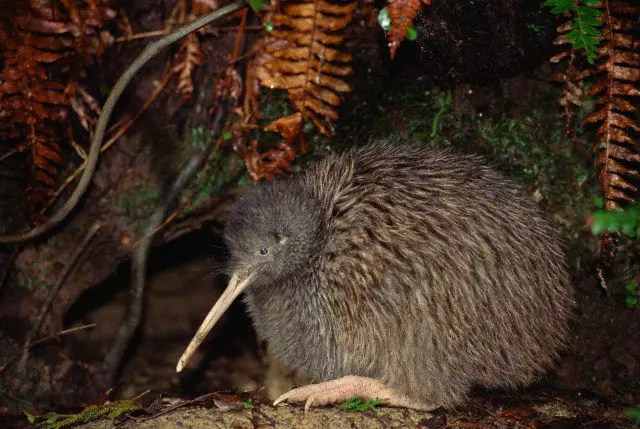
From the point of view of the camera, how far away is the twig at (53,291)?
15.0 feet

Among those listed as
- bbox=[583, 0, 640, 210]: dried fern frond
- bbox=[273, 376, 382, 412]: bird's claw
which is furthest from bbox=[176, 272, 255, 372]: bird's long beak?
bbox=[583, 0, 640, 210]: dried fern frond

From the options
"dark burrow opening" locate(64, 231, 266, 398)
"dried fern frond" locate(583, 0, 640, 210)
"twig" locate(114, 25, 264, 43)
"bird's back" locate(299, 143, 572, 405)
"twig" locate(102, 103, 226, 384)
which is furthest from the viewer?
"dark burrow opening" locate(64, 231, 266, 398)

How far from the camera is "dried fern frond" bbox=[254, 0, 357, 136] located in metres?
3.79

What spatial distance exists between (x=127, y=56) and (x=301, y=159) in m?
1.44

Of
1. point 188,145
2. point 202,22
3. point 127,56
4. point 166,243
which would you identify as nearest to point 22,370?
point 166,243

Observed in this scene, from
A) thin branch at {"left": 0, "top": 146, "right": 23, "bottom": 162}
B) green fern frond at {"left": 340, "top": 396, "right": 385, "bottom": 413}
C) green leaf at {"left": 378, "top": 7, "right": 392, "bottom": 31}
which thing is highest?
green leaf at {"left": 378, "top": 7, "right": 392, "bottom": 31}

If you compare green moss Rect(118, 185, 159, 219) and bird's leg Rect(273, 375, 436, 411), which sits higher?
green moss Rect(118, 185, 159, 219)

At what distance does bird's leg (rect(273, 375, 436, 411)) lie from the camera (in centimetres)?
339

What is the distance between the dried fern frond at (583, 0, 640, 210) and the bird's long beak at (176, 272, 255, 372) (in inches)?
86.1

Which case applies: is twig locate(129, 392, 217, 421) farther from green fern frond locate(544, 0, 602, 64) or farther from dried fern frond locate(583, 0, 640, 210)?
green fern frond locate(544, 0, 602, 64)

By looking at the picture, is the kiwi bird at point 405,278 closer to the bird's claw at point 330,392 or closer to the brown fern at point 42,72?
the bird's claw at point 330,392

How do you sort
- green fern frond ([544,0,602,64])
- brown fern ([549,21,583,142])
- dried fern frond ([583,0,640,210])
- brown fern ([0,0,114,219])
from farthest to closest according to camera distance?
brown fern ([0,0,114,219])
brown fern ([549,21,583,142])
dried fern frond ([583,0,640,210])
green fern frond ([544,0,602,64])

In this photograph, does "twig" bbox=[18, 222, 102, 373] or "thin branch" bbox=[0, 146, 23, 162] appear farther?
"twig" bbox=[18, 222, 102, 373]

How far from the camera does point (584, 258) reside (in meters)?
4.00
